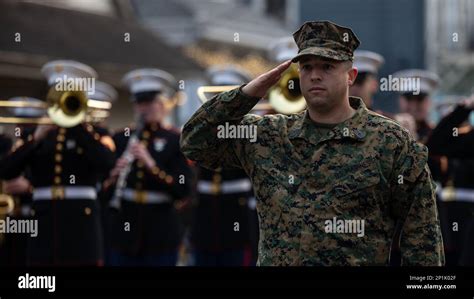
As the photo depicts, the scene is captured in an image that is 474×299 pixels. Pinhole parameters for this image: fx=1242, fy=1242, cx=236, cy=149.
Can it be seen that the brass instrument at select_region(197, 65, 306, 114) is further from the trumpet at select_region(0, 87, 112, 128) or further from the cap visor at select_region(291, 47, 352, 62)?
the cap visor at select_region(291, 47, 352, 62)

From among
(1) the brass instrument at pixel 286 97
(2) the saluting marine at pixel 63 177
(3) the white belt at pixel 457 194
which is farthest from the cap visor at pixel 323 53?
(3) the white belt at pixel 457 194

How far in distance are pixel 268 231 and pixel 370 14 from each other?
435 centimetres

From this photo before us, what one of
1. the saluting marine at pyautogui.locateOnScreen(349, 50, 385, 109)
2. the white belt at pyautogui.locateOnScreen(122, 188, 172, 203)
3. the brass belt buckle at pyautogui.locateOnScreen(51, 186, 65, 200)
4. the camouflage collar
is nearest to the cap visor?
the camouflage collar

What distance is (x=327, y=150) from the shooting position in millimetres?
3793

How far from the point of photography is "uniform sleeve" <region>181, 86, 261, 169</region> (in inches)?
153

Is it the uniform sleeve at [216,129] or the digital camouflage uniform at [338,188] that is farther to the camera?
the uniform sleeve at [216,129]

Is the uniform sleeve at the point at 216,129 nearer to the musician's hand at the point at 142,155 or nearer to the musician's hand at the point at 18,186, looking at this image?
the musician's hand at the point at 142,155

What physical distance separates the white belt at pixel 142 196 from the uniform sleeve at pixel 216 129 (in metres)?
3.18

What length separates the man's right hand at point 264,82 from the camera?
3.77 meters

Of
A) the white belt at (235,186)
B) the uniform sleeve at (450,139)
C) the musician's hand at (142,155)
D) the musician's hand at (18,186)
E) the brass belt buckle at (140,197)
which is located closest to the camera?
the uniform sleeve at (450,139)

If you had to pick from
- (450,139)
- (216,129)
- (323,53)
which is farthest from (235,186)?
(323,53)

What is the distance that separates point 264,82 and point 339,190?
0.40 meters

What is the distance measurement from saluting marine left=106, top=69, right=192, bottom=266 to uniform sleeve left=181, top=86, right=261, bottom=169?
10.2 ft

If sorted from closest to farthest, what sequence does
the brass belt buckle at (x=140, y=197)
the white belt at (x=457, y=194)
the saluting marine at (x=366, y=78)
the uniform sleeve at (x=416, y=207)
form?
the uniform sleeve at (x=416, y=207)
the saluting marine at (x=366, y=78)
the brass belt buckle at (x=140, y=197)
the white belt at (x=457, y=194)
